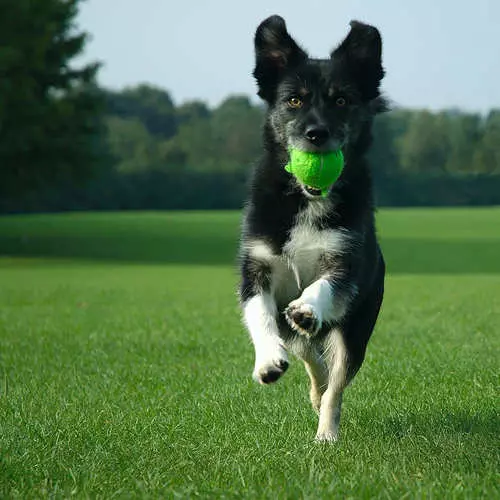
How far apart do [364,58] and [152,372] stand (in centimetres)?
377

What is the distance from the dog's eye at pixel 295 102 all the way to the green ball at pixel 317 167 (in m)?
0.25

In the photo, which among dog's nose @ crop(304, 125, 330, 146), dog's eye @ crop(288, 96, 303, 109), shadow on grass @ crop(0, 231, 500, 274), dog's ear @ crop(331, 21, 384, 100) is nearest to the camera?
dog's nose @ crop(304, 125, 330, 146)

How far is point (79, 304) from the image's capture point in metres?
15.6

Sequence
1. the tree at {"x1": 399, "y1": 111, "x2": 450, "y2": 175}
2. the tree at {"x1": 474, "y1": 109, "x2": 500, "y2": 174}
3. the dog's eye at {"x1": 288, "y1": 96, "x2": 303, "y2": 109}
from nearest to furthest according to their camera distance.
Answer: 1. the dog's eye at {"x1": 288, "y1": 96, "x2": 303, "y2": 109}
2. the tree at {"x1": 474, "y1": 109, "x2": 500, "y2": 174}
3. the tree at {"x1": 399, "y1": 111, "x2": 450, "y2": 175}

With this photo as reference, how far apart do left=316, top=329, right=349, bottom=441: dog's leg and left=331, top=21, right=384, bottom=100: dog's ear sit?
1496 millimetres

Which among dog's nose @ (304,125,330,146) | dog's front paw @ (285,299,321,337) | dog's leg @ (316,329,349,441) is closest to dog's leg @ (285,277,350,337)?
dog's front paw @ (285,299,321,337)

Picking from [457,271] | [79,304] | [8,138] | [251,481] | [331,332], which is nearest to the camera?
[251,481]

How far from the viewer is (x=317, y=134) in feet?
16.8

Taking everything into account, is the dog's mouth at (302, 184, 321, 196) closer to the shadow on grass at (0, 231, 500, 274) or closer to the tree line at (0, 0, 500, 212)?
the tree line at (0, 0, 500, 212)

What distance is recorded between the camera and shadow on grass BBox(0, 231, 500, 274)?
28.2m

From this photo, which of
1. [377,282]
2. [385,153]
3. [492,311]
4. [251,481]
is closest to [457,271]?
[492,311]

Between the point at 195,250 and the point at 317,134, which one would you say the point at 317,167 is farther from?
the point at 195,250

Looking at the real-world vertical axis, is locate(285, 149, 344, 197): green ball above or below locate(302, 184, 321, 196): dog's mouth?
above

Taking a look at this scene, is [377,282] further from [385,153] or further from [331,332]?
[385,153]
